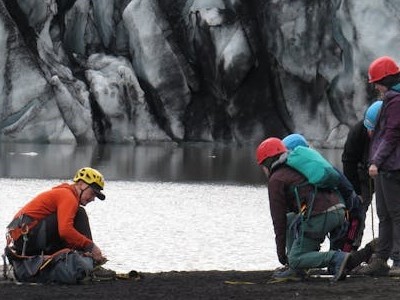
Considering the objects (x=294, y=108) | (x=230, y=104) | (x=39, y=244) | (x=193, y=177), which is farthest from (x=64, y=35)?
(x=39, y=244)

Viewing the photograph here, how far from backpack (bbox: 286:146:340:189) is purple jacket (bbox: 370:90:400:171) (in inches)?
14.2

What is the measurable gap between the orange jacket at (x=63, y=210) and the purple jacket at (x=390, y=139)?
212 centimetres

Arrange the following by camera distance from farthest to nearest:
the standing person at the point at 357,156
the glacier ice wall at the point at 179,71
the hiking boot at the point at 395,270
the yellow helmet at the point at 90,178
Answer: the glacier ice wall at the point at 179,71, the standing person at the point at 357,156, the hiking boot at the point at 395,270, the yellow helmet at the point at 90,178

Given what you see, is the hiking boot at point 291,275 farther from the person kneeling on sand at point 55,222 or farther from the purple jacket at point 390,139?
the person kneeling on sand at point 55,222

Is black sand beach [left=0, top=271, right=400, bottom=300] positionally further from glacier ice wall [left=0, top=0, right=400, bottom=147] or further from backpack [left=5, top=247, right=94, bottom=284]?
glacier ice wall [left=0, top=0, right=400, bottom=147]

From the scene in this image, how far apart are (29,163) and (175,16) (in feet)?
40.9

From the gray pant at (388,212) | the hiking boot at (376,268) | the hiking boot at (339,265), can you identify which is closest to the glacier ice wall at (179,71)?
the gray pant at (388,212)

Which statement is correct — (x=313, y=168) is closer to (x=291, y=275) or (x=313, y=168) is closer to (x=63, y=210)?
(x=291, y=275)

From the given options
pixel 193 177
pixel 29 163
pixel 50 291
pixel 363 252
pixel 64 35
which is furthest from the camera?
pixel 64 35

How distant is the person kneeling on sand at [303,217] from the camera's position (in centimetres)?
642

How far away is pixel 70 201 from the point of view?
6520 millimetres

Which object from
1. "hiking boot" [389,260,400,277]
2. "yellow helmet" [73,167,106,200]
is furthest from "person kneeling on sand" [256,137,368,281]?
"yellow helmet" [73,167,106,200]

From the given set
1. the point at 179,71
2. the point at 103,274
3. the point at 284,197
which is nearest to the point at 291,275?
the point at 284,197

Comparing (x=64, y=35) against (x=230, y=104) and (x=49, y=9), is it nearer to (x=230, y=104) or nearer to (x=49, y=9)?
(x=49, y=9)
